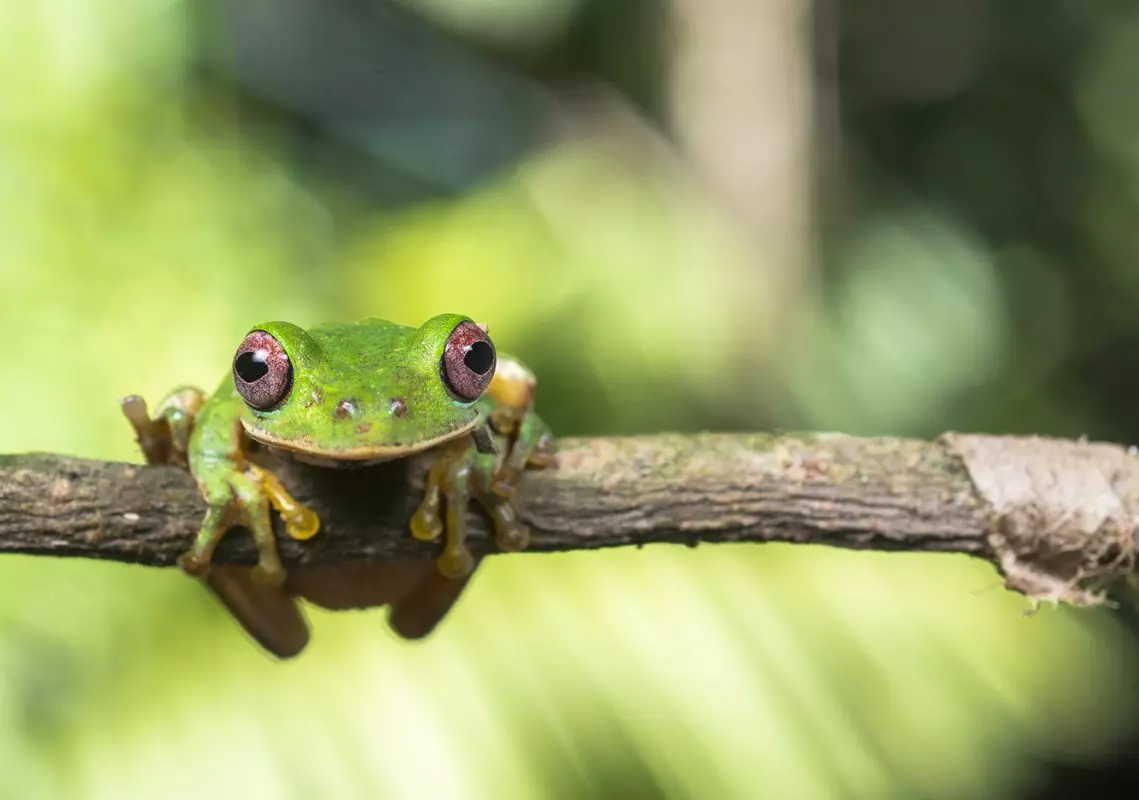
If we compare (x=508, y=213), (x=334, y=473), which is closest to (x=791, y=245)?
(x=508, y=213)

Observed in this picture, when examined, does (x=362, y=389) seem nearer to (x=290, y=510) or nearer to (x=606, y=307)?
(x=290, y=510)

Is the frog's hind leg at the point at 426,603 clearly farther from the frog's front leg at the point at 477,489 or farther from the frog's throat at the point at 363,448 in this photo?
the frog's throat at the point at 363,448

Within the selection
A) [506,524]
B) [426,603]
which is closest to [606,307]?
[426,603]

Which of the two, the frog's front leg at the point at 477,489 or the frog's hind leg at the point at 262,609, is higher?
the frog's front leg at the point at 477,489

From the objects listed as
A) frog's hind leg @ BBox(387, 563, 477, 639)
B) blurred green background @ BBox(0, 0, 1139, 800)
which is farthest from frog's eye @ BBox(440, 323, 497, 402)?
blurred green background @ BBox(0, 0, 1139, 800)

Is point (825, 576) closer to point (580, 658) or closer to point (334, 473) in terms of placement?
point (580, 658)

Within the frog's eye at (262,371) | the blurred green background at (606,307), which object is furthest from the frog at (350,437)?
the blurred green background at (606,307)
